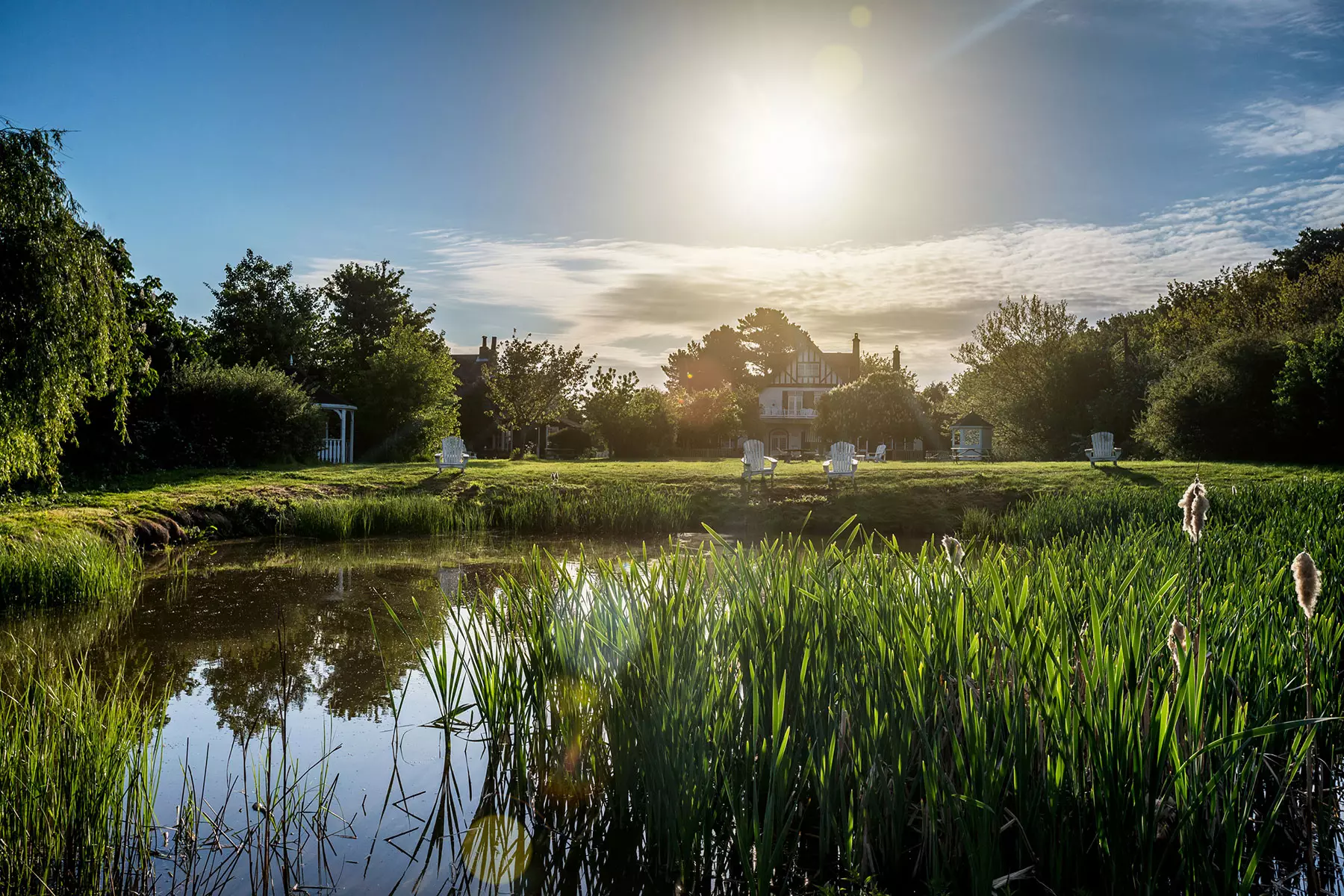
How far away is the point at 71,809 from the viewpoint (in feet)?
10.3

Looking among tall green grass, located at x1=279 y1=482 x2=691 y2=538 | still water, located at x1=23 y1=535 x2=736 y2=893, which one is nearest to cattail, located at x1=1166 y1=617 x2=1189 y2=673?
still water, located at x1=23 y1=535 x2=736 y2=893

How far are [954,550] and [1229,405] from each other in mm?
25370

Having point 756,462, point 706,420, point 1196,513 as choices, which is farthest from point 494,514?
point 706,420

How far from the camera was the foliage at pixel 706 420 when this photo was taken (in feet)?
145

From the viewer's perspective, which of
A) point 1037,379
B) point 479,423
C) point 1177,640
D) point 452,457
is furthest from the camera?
point 479,423

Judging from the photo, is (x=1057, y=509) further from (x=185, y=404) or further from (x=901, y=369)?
(x=901, y=369)

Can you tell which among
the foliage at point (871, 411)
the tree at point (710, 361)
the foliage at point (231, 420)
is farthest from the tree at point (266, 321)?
the tree at point (710, 361)

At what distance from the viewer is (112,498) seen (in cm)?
1384

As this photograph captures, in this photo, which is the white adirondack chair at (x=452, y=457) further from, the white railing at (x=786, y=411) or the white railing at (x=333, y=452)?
the white railing at (x=786, y=411)

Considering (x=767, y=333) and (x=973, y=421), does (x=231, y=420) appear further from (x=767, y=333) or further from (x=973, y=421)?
(x=767, y=333)

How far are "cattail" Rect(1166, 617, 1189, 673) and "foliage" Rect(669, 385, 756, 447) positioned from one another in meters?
40.8

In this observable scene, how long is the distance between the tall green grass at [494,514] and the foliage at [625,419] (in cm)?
2080

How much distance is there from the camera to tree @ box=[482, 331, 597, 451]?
36.8 metres

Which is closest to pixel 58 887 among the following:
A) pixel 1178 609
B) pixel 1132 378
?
pixel 1178 609
